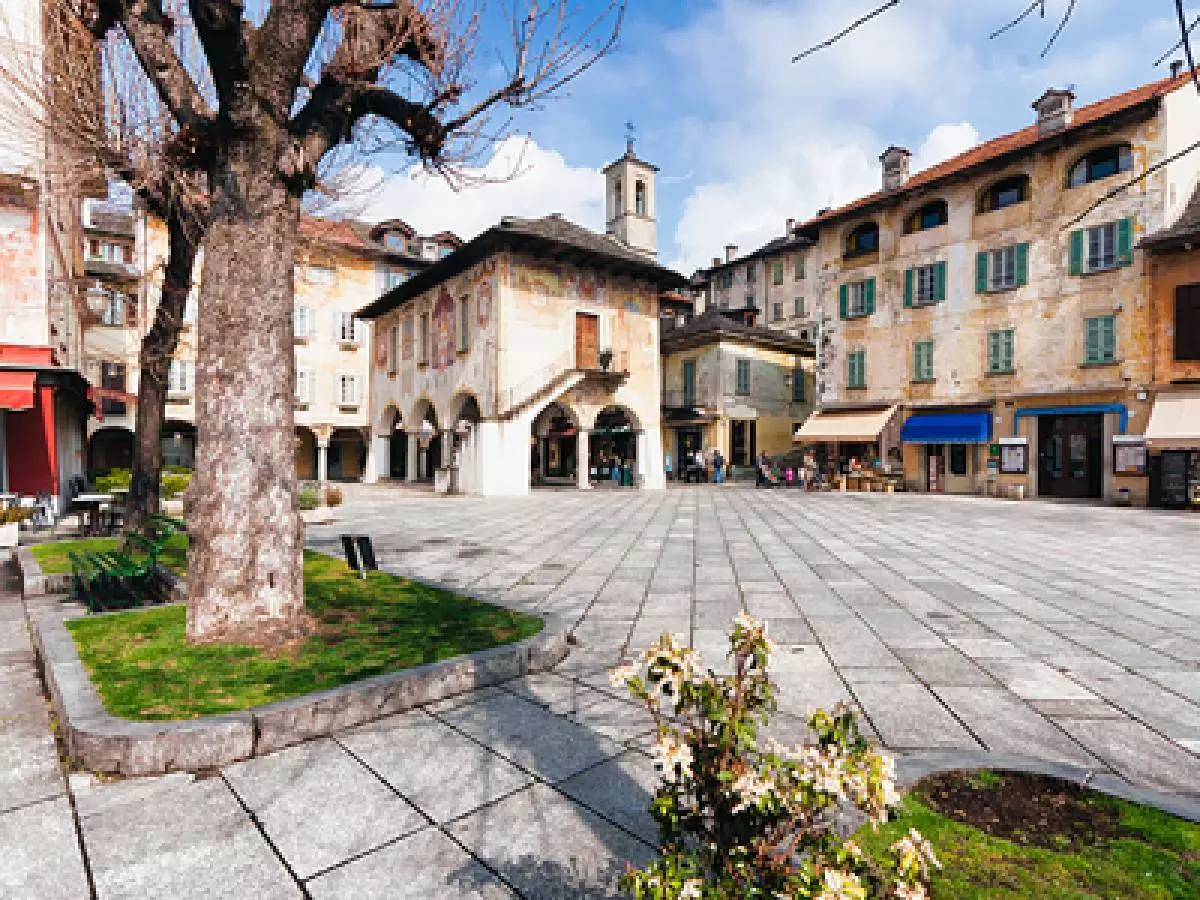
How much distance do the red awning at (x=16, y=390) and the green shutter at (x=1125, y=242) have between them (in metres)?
27.8

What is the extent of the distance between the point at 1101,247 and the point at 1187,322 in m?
3.35

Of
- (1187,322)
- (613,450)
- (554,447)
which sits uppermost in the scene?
(1187,322)

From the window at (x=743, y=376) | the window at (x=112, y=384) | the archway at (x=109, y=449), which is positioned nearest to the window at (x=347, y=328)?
the window at (x=112, y=384)

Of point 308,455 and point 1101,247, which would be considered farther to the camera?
point 308,455

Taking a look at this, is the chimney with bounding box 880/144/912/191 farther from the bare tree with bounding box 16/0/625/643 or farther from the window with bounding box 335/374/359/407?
the window with bounding box 335/374/359/407

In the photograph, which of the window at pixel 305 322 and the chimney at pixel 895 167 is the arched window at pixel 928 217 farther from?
the window at pixel 305 322

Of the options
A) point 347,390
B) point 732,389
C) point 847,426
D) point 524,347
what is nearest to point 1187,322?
point 847,426

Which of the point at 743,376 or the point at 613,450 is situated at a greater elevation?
the point at 743,376

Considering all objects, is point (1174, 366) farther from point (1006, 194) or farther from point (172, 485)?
point (172, 485)

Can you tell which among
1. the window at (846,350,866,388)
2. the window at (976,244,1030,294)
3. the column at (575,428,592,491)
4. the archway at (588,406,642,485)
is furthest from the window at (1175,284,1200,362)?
the column at (575,428,592,491)

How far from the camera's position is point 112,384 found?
28719 millimetres

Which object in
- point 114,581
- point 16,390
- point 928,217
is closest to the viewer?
point 114,581

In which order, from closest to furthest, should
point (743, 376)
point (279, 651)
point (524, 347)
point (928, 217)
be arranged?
point (279, 651) → point (524, 347) → point (928, 217) → point (743, 376)

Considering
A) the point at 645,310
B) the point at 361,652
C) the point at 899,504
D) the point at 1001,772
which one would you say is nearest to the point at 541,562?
the point at 361,652
